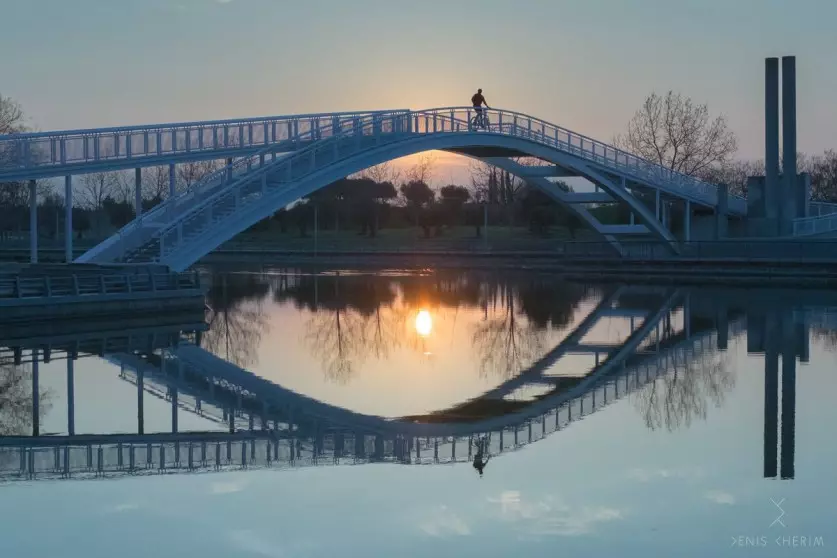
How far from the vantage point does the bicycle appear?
41681 mm

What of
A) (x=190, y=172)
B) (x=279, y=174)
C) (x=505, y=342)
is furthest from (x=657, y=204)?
(x=190, y=172)

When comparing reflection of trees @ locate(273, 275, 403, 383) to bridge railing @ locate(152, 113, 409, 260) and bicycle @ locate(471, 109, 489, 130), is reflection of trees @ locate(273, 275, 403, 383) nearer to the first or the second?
bridge railing @ locate(152, 113, 409, 260)

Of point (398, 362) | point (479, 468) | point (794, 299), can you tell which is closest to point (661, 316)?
point (794, 299)

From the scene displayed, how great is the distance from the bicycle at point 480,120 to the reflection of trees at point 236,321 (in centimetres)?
888

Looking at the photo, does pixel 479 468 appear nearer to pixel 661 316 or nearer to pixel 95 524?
pixel 95 524

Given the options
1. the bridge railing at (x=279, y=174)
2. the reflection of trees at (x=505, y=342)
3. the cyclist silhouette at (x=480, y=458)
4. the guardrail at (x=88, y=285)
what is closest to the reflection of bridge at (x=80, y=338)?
the guardrail at (x=88, y=285)

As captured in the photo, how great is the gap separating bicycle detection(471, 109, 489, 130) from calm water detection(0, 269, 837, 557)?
1595cm

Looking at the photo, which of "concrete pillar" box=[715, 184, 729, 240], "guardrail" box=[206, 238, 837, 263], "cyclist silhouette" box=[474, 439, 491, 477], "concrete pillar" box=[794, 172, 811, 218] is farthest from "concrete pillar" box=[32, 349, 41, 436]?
"concrete pillar" box=[794, 172, 811, 218]

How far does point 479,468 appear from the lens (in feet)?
38.4

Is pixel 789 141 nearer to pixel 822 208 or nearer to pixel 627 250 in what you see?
pixel 822 208

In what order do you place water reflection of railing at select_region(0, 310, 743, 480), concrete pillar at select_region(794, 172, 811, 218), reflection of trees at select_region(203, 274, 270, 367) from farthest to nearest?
1. concrete pillar at select_region(794, 172, 811, 218)
2. reflection of trees at select_region(203, 274, 270, 367)
3. water reflection of railing at select_region(0, 310, 743, 480)

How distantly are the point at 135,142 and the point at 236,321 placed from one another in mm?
6907

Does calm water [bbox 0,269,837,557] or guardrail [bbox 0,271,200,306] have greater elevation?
guardrail [bbox 0,271,200,306]

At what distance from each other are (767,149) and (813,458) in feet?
133
